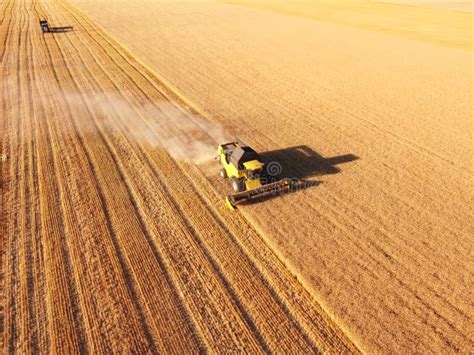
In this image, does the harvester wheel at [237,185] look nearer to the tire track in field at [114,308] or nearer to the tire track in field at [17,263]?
the tire track in field at [114,308]

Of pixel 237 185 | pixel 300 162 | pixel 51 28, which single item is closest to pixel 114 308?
pixel 237 185

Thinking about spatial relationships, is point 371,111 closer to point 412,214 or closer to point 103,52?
point 412,214

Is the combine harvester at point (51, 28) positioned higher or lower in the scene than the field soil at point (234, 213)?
higher

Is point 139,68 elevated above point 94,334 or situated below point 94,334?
above

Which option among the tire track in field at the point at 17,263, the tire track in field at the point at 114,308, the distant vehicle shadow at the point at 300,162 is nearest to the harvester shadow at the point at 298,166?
the distant vehicle shadow at the point at 300,162

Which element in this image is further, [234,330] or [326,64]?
[326,64]

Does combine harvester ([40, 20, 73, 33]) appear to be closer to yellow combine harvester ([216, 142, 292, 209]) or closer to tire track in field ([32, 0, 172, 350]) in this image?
yellow combine harvester ([216, 142, 292, 209])

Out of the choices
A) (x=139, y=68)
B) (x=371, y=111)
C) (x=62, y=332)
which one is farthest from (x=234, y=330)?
(x=139, y=68)

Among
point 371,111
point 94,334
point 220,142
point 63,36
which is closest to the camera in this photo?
point 94,334
